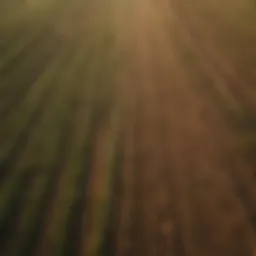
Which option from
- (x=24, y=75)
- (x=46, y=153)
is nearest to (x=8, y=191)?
(x=46, y=153)

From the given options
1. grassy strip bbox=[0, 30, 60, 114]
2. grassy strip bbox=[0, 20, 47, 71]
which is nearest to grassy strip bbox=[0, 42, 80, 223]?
grassy strip bbox=[0, 30, 60, 114]

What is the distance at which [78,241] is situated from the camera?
1.17 feet

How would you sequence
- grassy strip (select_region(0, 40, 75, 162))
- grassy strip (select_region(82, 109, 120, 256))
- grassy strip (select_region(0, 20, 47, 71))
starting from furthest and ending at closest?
1. grassy strip (select_region(0, 20, 47, 71))
2. grassy strip (select_region(0, 40, 75, 162))
3. grassy strip (select_region(82, 109, 120, 256))

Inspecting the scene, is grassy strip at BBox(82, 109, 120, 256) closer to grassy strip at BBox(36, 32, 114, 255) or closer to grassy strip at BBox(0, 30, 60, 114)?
grassy strip at BBox(36, 32, 114, 255)

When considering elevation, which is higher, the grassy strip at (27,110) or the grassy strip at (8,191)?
the grassy strip at (27,110)

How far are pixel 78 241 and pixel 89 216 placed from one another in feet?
0.10

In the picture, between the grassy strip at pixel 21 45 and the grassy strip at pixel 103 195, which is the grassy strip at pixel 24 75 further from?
the grassy strip at pixel 103 195

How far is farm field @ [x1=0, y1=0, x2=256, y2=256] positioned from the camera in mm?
362

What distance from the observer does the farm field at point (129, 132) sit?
0.36 meters

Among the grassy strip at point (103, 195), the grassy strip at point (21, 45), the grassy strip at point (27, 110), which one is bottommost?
the grassy strip at point (103, 195)

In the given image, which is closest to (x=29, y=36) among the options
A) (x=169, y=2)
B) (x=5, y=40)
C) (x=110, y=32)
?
(x=5, y=40)

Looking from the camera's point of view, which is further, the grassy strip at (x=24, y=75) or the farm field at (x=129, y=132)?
the grassy strip at (x=24, y=75)

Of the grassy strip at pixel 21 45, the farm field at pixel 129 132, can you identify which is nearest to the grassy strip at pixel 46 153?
the farm field at pixel 129 132

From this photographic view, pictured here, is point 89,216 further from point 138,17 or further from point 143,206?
point 138,17
